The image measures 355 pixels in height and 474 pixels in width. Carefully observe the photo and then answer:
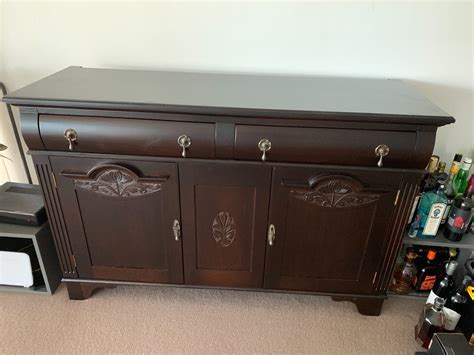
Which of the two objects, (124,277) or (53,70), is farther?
(53,70)

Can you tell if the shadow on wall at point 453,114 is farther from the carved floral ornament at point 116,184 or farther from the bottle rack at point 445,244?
the carved floral ornament at point 116,184

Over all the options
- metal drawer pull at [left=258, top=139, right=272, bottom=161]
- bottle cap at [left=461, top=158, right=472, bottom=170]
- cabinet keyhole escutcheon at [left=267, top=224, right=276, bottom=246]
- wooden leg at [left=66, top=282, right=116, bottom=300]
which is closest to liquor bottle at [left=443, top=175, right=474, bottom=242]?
bottle cap at [left=461, top=158, right=472, bottom=170]

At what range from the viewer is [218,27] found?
1.40 meters

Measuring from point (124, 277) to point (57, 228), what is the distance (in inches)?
12.5

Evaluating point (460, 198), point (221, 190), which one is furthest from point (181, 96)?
point (460, 198)

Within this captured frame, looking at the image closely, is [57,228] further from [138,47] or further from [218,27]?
[218,27]

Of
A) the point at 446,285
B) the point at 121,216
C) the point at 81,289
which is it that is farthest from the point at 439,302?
the point at 81,289

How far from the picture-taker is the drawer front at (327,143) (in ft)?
3.55

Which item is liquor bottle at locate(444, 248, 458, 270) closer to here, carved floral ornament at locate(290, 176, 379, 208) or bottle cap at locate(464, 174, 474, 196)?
bottle cap at locate(464, 174, 474, 196)

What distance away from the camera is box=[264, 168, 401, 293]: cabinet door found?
115cm

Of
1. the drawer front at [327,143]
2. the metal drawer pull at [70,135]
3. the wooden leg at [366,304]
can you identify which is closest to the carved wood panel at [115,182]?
the metal drawer pull at [70,135]

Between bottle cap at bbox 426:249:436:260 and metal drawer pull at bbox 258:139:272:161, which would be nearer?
metal drawer pull at bbox 258:139:272:161

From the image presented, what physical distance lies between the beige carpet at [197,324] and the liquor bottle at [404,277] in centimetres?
6

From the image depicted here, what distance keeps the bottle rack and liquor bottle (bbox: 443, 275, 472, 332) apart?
0.50ft
